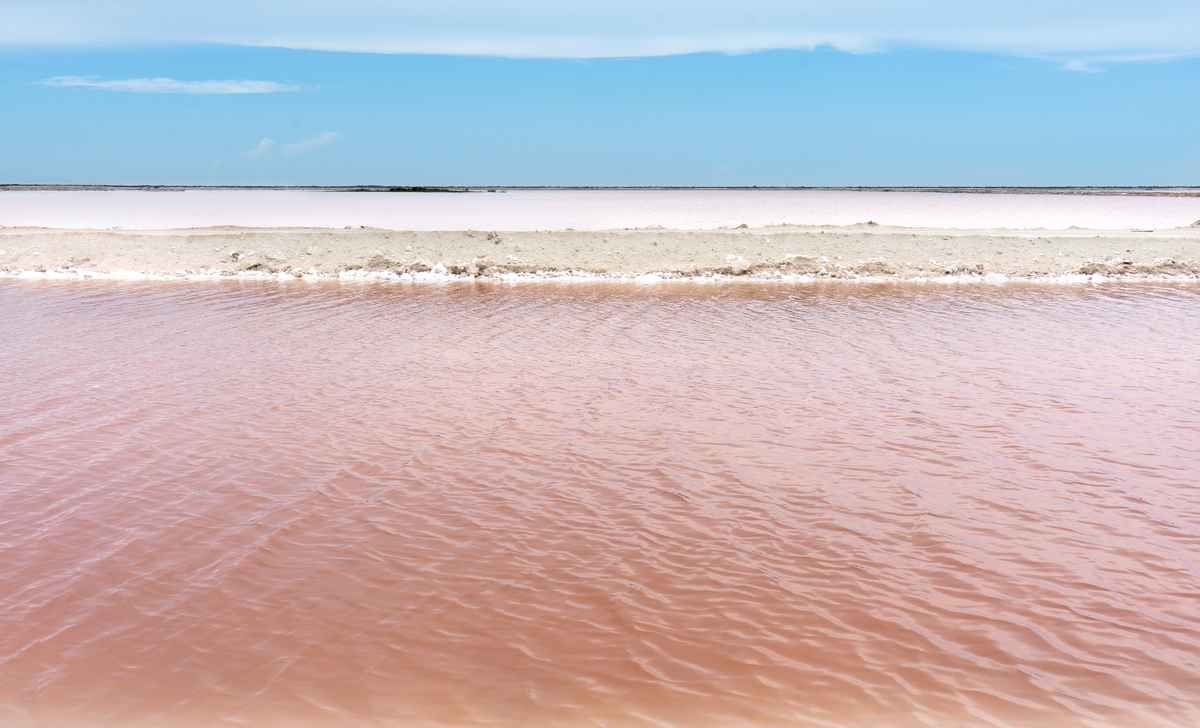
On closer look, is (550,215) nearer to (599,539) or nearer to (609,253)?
(609,253)

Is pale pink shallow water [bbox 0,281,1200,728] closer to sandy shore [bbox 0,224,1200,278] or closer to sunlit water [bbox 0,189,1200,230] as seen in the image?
sandy shore [bbox 0,224,1200,278]

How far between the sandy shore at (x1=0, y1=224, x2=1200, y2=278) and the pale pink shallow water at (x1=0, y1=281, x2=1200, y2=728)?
11496mm

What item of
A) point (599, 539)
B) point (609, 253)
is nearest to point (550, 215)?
point (609, 253)

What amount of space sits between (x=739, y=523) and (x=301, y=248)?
890 inches

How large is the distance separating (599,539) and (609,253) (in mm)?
19514

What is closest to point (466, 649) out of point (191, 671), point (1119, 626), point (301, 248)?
point (191, 671)

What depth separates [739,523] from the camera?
6.74 m

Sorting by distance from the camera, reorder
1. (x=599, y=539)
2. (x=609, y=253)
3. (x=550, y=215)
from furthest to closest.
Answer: (x=550, y=215) < (x=609, y=253) < (x=599, y=539)

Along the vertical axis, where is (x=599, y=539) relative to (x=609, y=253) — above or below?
below

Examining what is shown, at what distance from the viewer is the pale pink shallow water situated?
15.2ft

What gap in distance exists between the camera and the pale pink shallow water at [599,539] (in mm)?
4641

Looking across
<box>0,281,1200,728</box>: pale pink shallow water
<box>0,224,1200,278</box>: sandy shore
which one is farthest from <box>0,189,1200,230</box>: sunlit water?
<box>0,281,1200,728</box>: pale pink shallow water

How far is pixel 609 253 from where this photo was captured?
82.9ft

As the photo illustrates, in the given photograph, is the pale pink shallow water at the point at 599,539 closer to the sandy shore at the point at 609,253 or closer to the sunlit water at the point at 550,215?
the sandy shore at the point at 609,253
